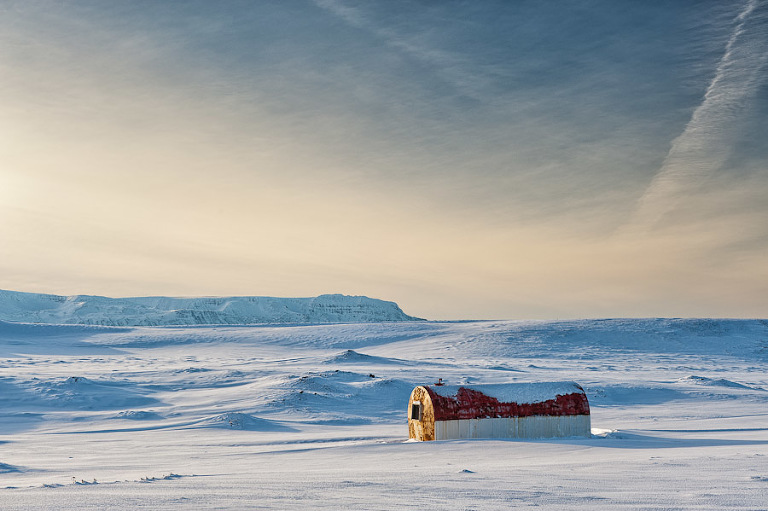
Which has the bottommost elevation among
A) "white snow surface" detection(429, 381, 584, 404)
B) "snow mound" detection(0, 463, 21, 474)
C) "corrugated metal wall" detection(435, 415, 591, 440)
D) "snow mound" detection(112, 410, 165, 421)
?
"snow mound" detection(112, 410, 165, 421)

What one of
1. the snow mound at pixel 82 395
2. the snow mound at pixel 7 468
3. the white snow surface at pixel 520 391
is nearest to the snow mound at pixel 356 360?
the snow mound at pixel 82 395

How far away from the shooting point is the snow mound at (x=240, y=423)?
29156 millimetres

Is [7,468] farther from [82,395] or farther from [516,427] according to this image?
[82,395]

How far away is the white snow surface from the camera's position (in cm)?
2286

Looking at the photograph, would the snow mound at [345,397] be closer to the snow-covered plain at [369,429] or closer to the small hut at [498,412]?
the snow-covered plain at [369,429]

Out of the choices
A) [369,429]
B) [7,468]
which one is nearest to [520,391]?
[369,429]

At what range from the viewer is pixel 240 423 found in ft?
96.7

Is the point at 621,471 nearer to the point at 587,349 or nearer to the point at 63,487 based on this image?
the point at 63,487

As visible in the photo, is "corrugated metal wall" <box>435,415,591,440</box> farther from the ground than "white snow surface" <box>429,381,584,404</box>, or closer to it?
closer to it

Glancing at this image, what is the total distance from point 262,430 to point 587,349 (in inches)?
1967

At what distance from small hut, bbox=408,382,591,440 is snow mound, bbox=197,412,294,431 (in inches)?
317

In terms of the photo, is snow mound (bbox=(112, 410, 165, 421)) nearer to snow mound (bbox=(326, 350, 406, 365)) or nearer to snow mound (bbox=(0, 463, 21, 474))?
snow mound (bbox=(0, 463, 21, 474))

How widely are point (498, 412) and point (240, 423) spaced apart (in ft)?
38.2

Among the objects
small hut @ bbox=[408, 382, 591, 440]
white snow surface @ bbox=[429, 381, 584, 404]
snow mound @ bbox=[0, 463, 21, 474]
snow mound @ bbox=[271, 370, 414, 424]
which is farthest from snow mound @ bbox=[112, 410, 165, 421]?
white snow surface @ bbox=[429, 381, 584, 404]
